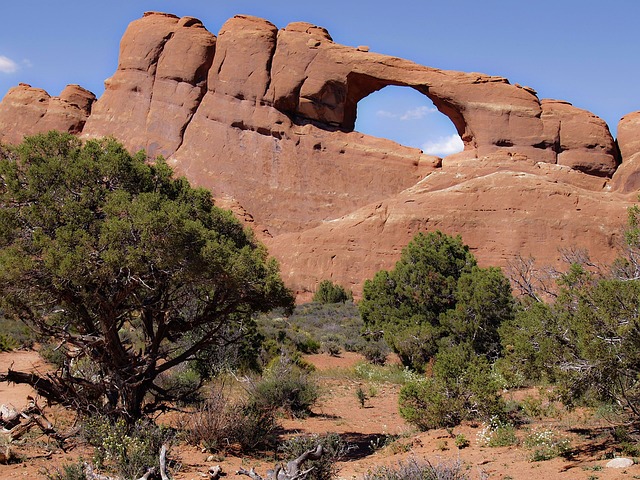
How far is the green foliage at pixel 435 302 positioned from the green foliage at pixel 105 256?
9714mm

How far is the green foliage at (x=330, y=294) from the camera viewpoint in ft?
131

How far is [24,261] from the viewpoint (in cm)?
860

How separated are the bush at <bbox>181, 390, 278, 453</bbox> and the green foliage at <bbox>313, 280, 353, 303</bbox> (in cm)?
2918

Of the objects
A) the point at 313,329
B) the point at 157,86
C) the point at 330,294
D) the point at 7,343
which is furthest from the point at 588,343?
the point at 157,86

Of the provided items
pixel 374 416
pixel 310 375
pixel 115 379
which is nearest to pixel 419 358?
pixel 310 375

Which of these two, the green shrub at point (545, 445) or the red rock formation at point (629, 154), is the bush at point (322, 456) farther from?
the red rock formation at point (629, 154)

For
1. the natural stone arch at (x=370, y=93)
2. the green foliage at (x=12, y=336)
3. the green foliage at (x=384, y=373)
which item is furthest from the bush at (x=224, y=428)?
the natural stone arch at (x=370, y=93)

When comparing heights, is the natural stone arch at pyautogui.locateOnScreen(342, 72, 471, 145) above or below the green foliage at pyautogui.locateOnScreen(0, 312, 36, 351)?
above

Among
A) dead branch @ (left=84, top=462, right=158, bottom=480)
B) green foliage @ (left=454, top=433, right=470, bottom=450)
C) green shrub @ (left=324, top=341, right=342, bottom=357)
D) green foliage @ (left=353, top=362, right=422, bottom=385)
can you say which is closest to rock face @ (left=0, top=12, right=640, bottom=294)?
green shrub @ (left=324, top=341, right=342, bottom=357)

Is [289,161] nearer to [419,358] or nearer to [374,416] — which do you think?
[419,358]

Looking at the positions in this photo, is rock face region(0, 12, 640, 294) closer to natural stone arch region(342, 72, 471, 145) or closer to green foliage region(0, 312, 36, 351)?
natural stone arch region(342, 72, 471, 145)

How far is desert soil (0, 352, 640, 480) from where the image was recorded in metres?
8.14

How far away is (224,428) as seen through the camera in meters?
10.2

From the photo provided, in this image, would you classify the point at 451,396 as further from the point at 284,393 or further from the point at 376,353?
the point at 376,353
